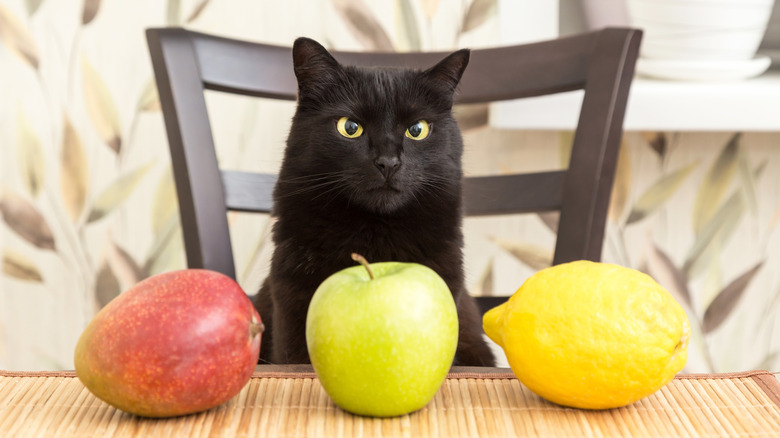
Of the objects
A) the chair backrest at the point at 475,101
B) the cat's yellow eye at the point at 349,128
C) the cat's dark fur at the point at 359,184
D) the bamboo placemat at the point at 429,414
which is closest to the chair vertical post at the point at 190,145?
the chair backrest at the point at 475,101

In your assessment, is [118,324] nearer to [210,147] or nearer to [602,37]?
[210,147]

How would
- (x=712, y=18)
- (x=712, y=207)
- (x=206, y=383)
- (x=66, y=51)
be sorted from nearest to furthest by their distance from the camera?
1. (x=206, y=383)
2. (x=712, y=18)
3. (x=66, y=51)
4. (x=712, y=207)

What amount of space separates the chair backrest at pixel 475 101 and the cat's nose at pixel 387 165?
1.44ft

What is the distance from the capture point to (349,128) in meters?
0.76

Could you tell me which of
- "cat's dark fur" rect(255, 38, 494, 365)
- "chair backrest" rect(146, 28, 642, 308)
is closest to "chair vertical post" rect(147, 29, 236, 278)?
"chair backrest" rect(146, 28, 642, 308)

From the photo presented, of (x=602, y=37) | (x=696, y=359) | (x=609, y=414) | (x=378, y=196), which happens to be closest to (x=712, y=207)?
(x=696, y=359)

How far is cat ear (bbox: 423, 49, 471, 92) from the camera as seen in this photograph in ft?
2.69

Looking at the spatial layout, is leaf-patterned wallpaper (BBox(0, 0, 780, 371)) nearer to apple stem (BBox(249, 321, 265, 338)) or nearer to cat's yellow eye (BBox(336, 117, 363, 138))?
cat's yellow eye (BBox(336, 117, 363, 138))

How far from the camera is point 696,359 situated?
1701 mm

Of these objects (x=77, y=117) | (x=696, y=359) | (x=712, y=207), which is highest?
(x=77, y=117)

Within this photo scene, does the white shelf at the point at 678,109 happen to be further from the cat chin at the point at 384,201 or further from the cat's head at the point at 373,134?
the cat chin at the point at 384,201

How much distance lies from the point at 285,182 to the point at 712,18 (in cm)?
99

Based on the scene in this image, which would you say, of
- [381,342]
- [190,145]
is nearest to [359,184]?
[381,342]

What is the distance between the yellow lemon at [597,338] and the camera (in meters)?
0.48
